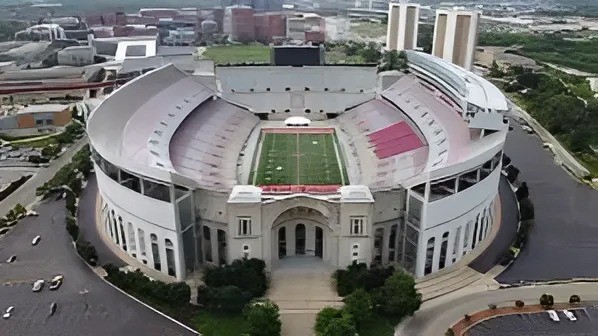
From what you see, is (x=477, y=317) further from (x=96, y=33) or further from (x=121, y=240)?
(x=96, y=33)

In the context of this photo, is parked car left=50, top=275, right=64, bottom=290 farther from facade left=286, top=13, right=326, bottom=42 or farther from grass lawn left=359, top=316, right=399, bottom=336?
facade left=286, top=13, right=326, bottom=42

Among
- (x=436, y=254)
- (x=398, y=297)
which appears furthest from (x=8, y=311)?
(x=436, y=254)

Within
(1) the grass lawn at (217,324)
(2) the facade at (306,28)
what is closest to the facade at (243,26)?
(2) the facade at (306,28)

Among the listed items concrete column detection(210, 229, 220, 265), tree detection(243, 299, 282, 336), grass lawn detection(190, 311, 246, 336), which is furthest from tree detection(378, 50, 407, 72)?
tree detection(243, 299, 282, 336)

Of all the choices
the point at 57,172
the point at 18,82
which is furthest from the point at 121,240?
the point at 18,82

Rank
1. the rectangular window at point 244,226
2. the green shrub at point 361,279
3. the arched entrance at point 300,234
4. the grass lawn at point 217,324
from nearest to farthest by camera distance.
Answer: the grass lawn at point 217,324 → the green shrub at point 361,279 → the rectangular window at point 244,226 → the arched entrance at point 300,234

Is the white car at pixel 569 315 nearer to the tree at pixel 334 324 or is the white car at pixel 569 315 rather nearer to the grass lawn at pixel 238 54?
the tree at pixel 334 324
